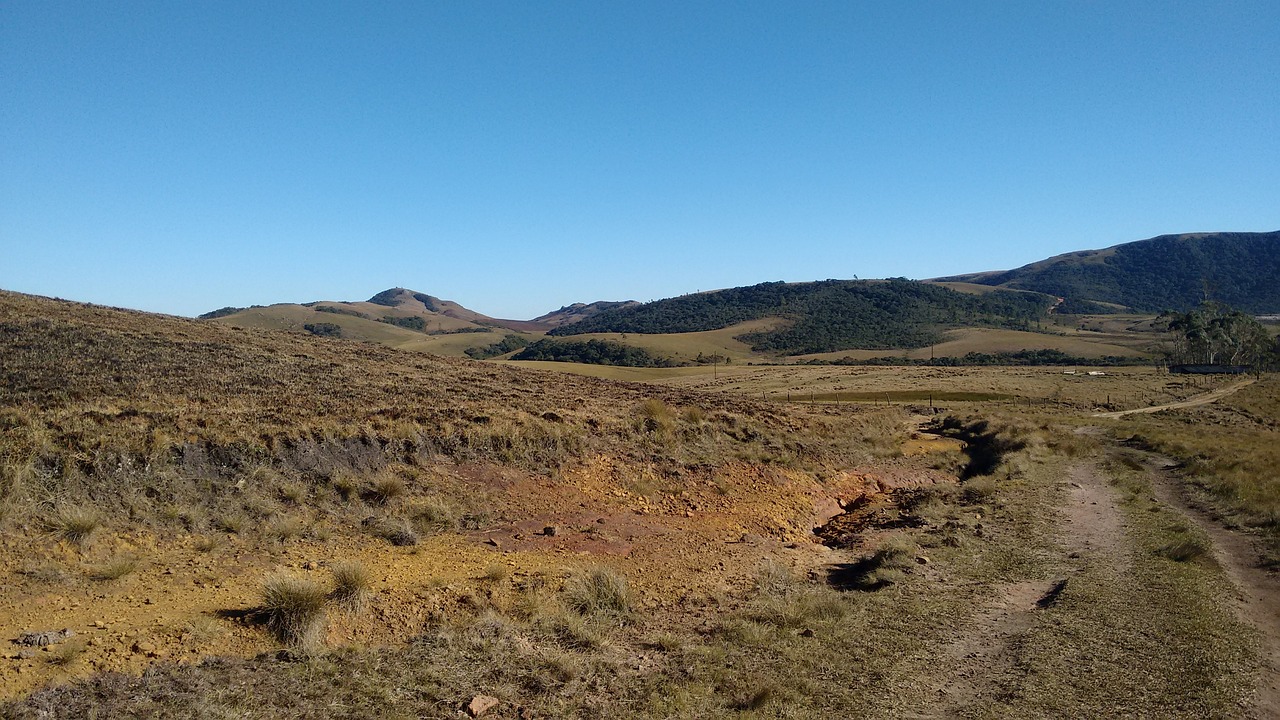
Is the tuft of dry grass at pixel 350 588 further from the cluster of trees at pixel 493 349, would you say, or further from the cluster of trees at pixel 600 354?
the cluster of trees at pixel 493 349

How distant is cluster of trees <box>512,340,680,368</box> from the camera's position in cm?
13535

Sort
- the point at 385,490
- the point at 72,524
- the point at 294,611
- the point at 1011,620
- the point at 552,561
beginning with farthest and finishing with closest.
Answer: the point at 385,490
the point at 552,561
the point at 1011,620
the point at 72,524
the point at 294,611

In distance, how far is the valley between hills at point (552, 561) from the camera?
6.85 meters

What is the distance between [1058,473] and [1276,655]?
46.9 ft

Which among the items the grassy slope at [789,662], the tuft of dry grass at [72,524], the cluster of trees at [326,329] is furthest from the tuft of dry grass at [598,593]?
the cluster of trees at [326,329]

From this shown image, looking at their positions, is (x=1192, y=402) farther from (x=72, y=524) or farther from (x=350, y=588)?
(x=72, y=524)

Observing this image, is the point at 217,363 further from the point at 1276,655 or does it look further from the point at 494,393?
the point at 1276,655

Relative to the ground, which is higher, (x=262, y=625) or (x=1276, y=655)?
(x=262, y=625)

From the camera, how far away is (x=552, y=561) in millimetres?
10734

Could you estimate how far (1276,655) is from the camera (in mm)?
8023

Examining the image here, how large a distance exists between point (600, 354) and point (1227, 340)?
10312 cm

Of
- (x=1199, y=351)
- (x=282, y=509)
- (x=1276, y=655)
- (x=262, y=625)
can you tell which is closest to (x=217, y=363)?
(x=282, y=509)

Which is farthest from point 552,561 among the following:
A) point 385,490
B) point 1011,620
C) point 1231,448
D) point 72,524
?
point 1231,448

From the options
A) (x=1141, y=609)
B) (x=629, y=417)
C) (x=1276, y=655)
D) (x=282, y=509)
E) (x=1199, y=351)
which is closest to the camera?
(x=1276, y=655)
